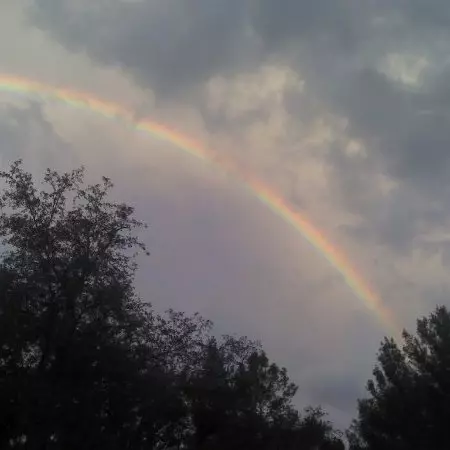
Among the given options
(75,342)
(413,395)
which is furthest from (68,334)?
(413,395)

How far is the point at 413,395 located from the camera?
1430 inches

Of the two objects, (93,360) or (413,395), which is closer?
(93,360)

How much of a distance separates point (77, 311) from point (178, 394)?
27.3ft

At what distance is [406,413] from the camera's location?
3653 cm

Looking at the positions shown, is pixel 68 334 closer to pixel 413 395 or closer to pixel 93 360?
pixel 93 360

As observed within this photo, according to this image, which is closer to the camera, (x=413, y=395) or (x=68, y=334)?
(x=68, y=334)

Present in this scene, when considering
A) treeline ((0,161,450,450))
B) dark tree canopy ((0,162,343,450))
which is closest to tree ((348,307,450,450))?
treeline ((0,161,450,450))

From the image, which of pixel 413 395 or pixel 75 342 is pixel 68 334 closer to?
pixel 75 342

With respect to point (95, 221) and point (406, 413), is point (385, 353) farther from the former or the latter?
point (95, 221)

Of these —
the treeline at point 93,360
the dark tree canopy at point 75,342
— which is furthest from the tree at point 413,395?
the dark tree canopy at point 75,342

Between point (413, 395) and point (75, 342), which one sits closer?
point (75, 342)

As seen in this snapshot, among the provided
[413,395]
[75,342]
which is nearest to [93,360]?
[75,342]

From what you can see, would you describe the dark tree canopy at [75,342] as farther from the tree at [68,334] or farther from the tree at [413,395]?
the tree at [413,395]

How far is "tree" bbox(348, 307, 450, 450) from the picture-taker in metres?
35.1
